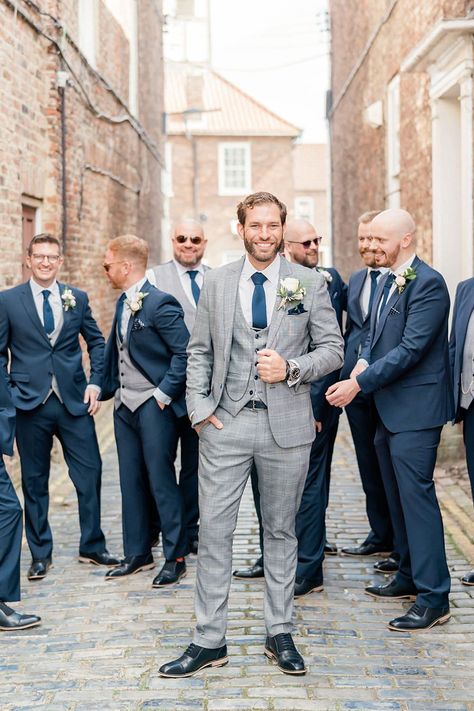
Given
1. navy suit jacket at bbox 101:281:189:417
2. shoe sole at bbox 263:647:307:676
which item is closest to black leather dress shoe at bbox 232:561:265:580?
navy suit jacket at bbox 101:281:189:417

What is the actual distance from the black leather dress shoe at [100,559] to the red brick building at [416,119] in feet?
15.5

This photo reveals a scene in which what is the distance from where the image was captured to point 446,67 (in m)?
9.68

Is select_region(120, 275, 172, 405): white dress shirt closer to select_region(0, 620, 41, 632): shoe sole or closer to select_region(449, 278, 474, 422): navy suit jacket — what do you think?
select_region(0, 620, 41, 632): shoe sole

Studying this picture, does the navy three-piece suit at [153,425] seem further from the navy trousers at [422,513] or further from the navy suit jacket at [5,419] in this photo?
the navy trousers at [422,513]

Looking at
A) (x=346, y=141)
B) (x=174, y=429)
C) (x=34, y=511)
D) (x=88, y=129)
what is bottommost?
(x=34, y=511)

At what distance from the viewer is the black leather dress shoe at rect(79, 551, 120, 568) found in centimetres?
613

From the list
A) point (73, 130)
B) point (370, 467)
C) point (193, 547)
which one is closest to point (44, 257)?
point (193, 547)

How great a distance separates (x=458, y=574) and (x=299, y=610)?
112 cm

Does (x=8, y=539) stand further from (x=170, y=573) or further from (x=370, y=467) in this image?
(x=370, y=467)

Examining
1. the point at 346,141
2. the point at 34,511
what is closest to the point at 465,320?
the point at 34,511

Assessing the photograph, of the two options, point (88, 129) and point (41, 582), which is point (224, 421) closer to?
point (41, 582)

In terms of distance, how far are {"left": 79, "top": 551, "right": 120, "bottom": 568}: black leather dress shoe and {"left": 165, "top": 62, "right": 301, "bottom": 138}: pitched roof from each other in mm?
29196

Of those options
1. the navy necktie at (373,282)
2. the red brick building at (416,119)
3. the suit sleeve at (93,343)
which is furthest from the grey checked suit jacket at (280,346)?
the red brick building at (416,119)

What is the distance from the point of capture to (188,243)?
652cm
